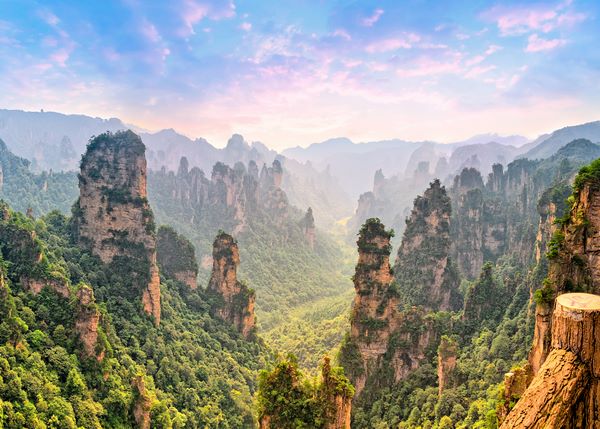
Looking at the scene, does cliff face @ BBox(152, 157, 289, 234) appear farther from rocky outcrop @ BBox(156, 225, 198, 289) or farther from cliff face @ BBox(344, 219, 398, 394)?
cliff face @ BBox(344, 219, 398, 394)

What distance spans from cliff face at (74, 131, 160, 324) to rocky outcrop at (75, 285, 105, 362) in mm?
12879

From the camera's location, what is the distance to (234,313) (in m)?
59.3

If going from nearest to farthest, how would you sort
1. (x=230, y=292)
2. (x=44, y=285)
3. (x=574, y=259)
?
(x=574, y=259) < (x=44, y=285) < (x=230, y=292)

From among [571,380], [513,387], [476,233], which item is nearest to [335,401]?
[513,387]

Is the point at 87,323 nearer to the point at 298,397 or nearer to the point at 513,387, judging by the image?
the point at 298,397

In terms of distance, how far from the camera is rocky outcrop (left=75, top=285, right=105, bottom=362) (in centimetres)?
3388

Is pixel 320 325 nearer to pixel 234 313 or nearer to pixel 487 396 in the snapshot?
pixel 234 313

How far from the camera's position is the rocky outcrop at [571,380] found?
275 inches

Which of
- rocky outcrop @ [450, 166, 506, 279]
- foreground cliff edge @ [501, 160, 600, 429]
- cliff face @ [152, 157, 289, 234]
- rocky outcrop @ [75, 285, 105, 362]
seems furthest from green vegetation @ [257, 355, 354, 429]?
cliff face @ [152, 157, 289, 234]

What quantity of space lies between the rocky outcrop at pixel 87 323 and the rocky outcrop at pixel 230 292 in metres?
25.4

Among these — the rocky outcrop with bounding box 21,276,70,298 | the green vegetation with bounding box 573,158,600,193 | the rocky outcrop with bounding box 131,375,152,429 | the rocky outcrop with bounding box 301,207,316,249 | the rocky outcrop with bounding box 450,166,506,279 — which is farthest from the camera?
the rocky outcrop with bounding box 301,207,316,249

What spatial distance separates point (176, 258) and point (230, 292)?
31.8ft

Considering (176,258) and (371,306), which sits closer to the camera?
(371,306)

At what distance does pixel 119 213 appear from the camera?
5025 cm
